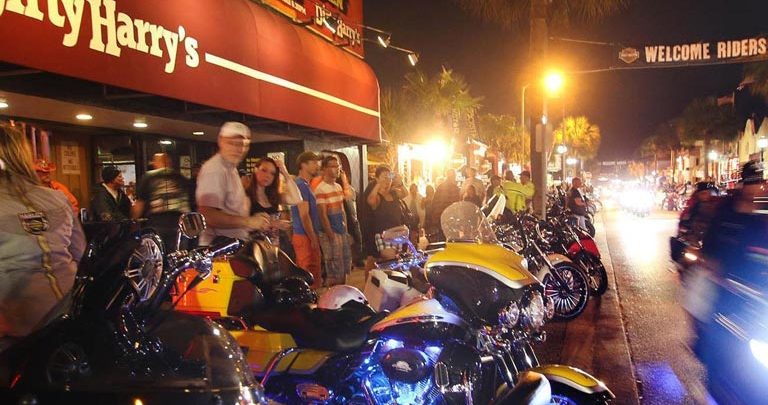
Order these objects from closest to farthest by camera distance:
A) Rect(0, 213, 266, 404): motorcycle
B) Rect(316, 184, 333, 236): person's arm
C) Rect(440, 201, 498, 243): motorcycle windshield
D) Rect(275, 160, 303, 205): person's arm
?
Rect(0, 213, 266, 404): motorcycle
Rect(440, 201, 498, 243): motorcycle windshield
Rect(275, 160, 303, 205): person's arm
Rect(316, 184, 333, 236): person's arm

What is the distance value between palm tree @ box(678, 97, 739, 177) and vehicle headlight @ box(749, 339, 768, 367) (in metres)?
61.3

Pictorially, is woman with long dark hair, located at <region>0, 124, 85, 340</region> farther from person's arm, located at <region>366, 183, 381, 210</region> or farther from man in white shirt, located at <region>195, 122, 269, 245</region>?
person's arm, located at <region>366, 183, 381, 210</region>

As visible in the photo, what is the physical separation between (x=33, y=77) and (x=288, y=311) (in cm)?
432

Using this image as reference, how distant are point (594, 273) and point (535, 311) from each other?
565cm

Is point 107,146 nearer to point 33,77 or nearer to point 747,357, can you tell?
point 33,77

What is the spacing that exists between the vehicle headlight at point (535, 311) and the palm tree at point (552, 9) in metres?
13.9

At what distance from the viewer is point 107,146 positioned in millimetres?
10078

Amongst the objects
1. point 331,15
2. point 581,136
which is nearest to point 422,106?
point 331,15

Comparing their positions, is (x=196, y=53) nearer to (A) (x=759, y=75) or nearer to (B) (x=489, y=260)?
(B) (x=489, y=260)

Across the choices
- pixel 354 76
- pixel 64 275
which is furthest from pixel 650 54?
pixel 64 275

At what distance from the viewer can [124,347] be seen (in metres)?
2.07

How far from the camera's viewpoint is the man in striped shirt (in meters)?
7.74

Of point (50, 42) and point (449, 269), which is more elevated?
point (50, 42)

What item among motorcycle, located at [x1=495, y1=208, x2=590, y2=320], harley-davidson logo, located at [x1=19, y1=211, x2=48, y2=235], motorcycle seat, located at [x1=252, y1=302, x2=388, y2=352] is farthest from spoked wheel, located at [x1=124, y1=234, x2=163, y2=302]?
motorcycle, located at [x1=495, y1=208, x2=590, y2=320]
